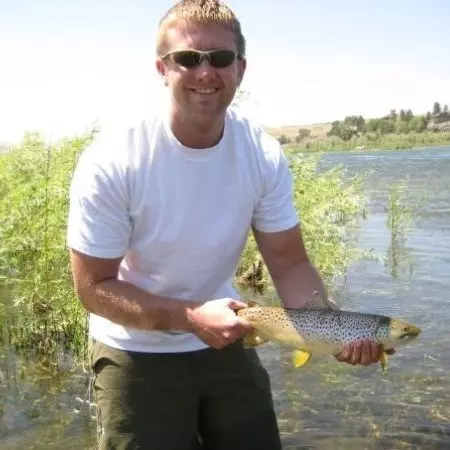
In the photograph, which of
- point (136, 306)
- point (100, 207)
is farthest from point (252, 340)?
point (100, 207)

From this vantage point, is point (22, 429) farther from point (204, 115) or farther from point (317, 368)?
point (204, 115)

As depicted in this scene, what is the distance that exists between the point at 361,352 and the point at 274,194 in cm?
93

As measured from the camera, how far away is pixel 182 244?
343 centimetres

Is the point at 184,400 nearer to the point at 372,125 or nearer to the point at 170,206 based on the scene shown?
the point at 170,206

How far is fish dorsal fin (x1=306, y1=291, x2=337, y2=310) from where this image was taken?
3723 mm

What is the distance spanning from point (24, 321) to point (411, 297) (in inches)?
248

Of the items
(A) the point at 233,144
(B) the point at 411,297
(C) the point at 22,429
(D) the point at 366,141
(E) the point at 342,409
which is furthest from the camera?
(D) the point at 366,141

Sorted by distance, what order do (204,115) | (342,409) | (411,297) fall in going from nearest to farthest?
(204,115) → (342,409) → (411,297)

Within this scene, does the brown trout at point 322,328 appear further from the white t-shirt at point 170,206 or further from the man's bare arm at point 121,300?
the man's bare arm at point 121,300

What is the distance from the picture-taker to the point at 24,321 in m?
8.32

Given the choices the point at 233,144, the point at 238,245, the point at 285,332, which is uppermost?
the point at 233,144

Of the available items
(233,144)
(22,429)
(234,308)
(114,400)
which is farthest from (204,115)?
(22,429)

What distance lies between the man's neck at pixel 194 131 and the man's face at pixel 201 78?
2 cm

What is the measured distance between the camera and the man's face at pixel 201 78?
3.33 metres
